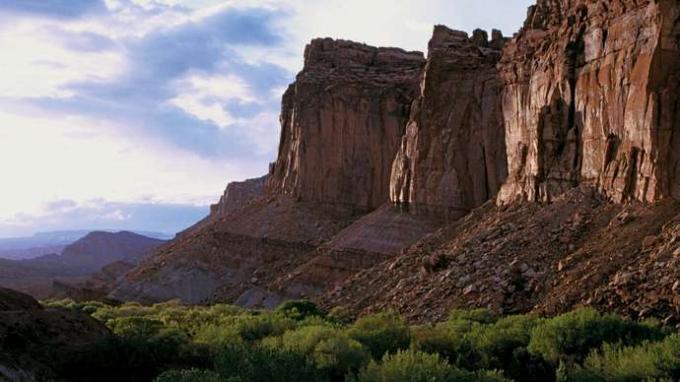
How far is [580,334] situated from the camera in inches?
774

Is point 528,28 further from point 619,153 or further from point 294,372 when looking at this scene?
point 294,372

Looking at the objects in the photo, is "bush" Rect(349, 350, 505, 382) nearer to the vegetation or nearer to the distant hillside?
the vegetation

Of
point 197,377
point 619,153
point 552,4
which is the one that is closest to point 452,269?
point 619,153

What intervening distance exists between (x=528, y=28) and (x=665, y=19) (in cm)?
1628

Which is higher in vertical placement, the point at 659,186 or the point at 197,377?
the point at 659,186

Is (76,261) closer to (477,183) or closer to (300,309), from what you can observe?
(477,183)

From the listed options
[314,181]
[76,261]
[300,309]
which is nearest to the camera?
[300,309]

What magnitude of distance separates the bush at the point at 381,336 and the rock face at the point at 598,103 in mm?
13610

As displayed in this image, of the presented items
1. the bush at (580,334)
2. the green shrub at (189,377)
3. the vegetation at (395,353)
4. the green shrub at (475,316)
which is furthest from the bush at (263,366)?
the green shrub at (475,316)

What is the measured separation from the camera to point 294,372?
47.7 ft

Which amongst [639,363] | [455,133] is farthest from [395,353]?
[455,133]

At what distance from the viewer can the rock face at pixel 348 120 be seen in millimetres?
68188

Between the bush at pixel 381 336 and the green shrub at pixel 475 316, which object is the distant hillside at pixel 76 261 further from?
the bush at pixel 381 336

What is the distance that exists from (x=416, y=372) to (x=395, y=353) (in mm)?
4694
